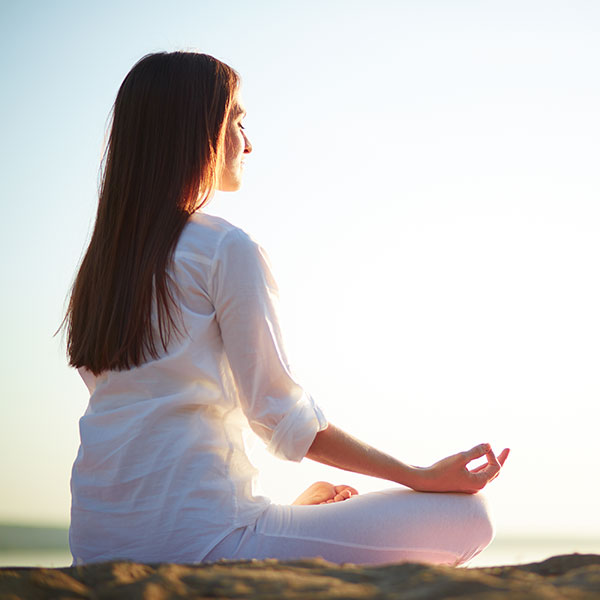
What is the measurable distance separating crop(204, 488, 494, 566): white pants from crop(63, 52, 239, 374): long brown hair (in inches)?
17.5

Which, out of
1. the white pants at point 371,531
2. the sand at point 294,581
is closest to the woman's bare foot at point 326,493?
the white pants at point 371,531

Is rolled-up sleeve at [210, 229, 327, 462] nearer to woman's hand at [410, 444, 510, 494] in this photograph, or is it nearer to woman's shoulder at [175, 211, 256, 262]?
woman's shoulder at [175, 211, 256, 262]

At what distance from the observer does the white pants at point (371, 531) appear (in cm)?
175

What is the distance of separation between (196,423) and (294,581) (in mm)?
513

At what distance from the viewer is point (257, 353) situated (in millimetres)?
1785

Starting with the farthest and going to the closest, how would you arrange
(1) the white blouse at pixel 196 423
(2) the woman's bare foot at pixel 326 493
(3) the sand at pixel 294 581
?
(2) the woman's bare foot at pixel 326 493 < (1) the white blouse at pixel 196 423 < (3) the sand at pixel 294 581

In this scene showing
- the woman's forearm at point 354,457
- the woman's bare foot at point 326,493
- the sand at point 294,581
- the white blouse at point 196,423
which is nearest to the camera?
the sand at point 294,581

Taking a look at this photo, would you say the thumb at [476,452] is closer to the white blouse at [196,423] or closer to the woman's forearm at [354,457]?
the woman's forearm at [354,457]

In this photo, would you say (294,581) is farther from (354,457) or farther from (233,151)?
(233,151)

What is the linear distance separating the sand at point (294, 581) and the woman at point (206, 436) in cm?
21

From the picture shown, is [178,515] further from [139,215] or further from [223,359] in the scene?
[139,215]

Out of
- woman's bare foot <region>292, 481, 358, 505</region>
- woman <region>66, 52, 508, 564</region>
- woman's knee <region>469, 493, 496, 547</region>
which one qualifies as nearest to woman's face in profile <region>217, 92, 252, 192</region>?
woman <region>66, 52, 508, 564</region>

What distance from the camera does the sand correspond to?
49.3 inches

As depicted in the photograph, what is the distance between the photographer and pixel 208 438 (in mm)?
1770
